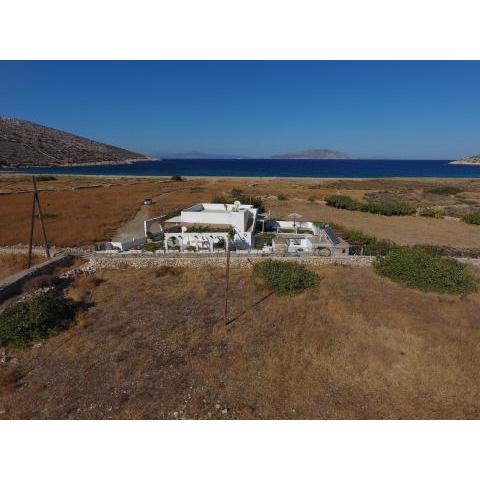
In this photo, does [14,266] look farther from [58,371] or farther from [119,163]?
[119,163]

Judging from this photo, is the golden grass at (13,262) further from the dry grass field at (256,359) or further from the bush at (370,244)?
the bush at (370,244)

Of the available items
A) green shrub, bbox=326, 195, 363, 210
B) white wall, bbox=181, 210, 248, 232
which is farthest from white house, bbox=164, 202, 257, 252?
green shrub, bbox=326, 195, 363, 210

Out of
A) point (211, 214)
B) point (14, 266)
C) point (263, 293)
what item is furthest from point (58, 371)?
point (211, 214)

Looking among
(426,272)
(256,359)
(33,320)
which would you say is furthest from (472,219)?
(33,320)

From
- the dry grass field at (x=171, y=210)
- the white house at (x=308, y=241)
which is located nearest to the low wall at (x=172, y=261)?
the white house at (x=308, y=241)

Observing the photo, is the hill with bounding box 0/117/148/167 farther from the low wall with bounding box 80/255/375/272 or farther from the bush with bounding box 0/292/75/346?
the bush with bounding box 0/292/75/346
